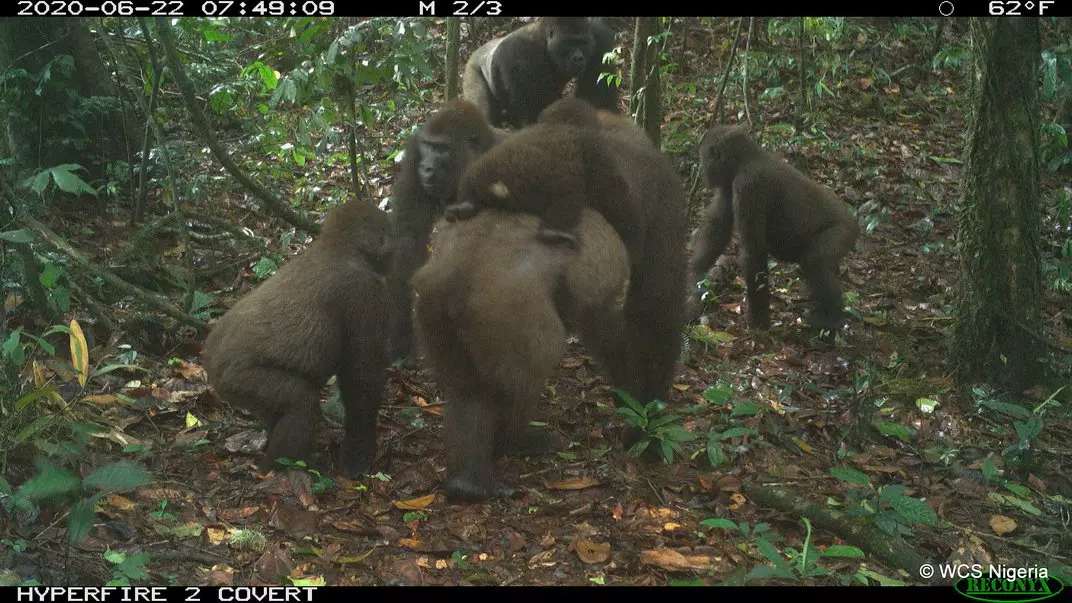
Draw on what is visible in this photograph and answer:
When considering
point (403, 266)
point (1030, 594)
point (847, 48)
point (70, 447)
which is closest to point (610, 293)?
point (403, 266)

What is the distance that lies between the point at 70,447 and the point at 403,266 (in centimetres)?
282

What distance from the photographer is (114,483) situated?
375 cm

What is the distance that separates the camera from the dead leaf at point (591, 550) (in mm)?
4629

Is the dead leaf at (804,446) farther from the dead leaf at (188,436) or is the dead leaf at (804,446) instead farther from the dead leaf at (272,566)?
the dead leaf at (188,436)

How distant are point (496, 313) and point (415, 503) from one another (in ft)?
4.00

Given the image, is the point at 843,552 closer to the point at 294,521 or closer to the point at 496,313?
the point at 496,313

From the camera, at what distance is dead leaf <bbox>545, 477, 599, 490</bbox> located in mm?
5398

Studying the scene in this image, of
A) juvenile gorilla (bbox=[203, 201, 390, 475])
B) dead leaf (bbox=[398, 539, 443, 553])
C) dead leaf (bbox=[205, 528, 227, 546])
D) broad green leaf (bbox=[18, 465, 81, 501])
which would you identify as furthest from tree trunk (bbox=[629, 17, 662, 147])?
broad green leaf (bbox=[18, 465, 81, 501])

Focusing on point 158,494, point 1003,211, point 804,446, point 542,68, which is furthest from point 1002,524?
point 542,68

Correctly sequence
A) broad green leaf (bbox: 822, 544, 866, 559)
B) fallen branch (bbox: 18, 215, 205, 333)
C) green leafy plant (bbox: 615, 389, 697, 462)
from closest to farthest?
1. broad green leaf (bbox: 822, 544, 866, 559)
2. green leafy plant (bbox: 615, 389, 697, 462)
3. fallen branch (bbox: 18, 215, 205, 333)

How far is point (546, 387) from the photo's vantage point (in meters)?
6.74

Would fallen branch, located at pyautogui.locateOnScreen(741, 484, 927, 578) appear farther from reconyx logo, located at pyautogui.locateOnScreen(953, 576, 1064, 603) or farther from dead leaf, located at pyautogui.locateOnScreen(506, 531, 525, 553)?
dead leaf, located at pyautogui.locateOnScreen(506, 531, 525, 553)

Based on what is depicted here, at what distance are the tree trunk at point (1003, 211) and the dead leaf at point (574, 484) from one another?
2.94 meters

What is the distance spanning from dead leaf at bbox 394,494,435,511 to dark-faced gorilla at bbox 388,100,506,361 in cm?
168
